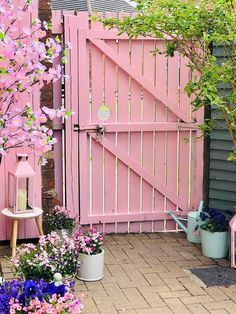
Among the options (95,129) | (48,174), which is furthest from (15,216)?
(95,129)

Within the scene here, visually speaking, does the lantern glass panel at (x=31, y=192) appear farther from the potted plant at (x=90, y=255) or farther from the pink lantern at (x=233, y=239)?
the pink lantern at (x=233, y=239)

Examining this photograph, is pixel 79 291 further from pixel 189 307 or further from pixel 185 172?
pixel 185 172

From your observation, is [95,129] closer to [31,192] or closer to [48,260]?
[31,192]

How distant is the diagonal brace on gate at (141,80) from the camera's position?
5.18 m

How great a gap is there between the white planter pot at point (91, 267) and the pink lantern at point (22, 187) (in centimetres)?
79

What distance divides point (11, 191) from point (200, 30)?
88.1 inches

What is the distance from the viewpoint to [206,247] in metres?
4.85

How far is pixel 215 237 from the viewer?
4.77 metres

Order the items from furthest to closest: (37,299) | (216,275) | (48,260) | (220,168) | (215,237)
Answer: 1. (220,168)
2. (215,237)
3. (216,275)
4. (48,260)
5. (37,299)

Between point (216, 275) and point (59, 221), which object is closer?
point (216, 275)

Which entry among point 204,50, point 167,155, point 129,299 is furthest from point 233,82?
point 129,299

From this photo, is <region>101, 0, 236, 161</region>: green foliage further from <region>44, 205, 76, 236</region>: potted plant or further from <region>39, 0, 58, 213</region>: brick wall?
<region>44, 205, 76, 236</region>: potted plant

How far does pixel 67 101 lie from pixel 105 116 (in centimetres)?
43

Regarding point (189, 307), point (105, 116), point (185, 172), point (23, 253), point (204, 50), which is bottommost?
point (189, 307)
